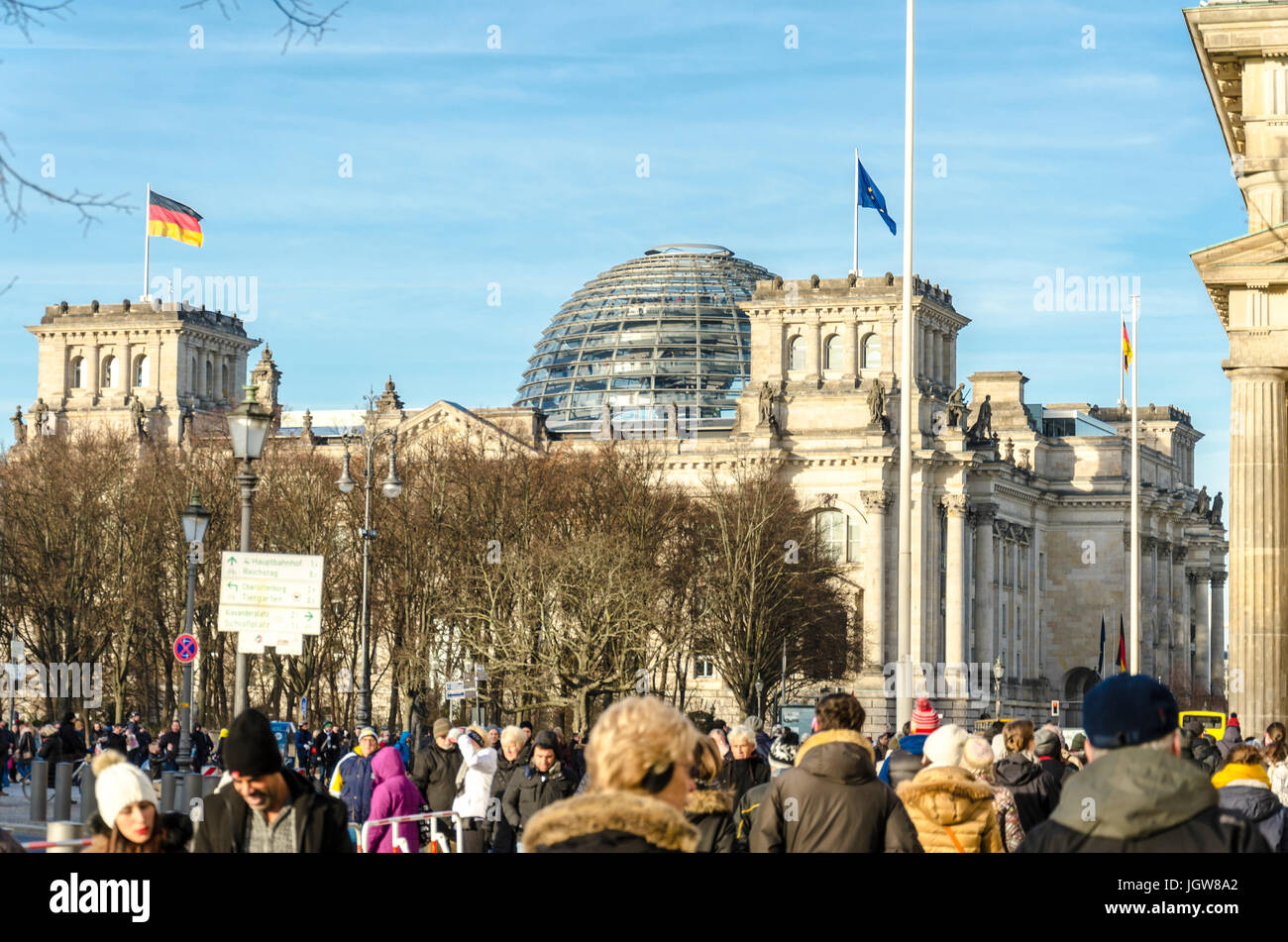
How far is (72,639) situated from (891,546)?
39.6 meters

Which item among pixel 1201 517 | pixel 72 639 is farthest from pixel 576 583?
pixel 1201 517

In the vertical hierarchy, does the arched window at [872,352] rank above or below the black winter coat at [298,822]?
above

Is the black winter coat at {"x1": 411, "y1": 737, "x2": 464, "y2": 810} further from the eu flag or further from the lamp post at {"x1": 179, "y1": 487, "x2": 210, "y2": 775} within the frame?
the eu flag

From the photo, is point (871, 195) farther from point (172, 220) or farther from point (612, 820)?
point (612, 820)

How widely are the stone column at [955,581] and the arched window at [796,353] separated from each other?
383 inches

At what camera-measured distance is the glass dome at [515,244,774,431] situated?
415ft

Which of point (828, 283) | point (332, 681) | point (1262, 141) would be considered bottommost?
point (332, 681)

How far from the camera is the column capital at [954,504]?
99.6 metres

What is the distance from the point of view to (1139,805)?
265 inches

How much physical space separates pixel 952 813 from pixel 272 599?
11550 millimetres

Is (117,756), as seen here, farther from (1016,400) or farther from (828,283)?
(1016,400)

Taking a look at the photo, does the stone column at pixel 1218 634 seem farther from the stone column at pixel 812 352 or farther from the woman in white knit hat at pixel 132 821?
the woman in white knit hat at pixel 132 821

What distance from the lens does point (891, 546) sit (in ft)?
321

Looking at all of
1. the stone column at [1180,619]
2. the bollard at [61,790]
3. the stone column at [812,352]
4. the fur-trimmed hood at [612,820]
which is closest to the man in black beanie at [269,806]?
the fur-trimmed hood at [612,820]
